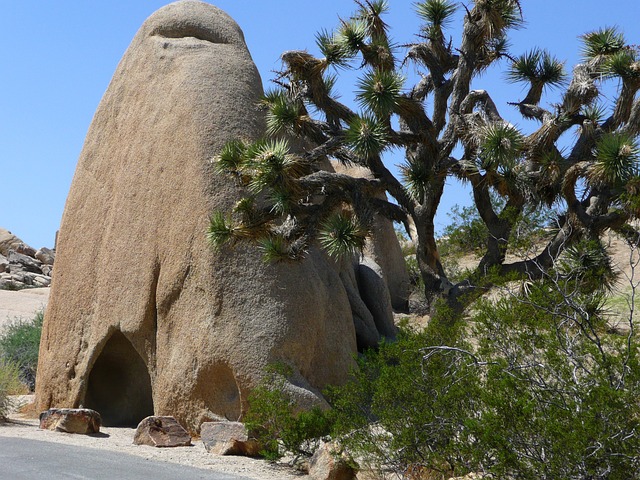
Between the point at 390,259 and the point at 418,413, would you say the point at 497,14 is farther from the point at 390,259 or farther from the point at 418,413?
the point at 390,259

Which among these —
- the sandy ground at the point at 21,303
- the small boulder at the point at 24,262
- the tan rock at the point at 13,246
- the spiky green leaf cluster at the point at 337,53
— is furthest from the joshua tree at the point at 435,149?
the tan rock at the point at 13,246

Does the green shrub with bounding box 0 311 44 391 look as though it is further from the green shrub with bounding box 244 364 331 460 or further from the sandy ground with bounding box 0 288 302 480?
the green shrub with bounding box 244 364 331 460

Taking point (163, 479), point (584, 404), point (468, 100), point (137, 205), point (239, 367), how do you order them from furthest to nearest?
point (137, 205), point (468, 100), point (239, 367), point (163, 479), point (584, 404)

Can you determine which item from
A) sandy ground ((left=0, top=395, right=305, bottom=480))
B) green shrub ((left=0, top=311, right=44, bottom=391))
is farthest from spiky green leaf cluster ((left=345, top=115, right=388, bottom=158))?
green shrub ((left=0, top=311, right=44, bottom=391))

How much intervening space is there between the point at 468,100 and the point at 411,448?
17.9ft

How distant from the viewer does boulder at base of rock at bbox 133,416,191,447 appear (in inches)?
392

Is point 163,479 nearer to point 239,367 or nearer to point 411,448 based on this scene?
point 411,448

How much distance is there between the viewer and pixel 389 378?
8.05 metres

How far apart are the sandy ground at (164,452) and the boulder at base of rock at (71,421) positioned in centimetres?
10

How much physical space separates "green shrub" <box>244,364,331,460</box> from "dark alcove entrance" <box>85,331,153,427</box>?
3881 mm

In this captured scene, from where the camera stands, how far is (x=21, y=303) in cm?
2823

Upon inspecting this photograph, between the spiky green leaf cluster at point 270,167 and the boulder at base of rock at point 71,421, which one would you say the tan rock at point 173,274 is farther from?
the spiky green leaf cluster at point 270,167

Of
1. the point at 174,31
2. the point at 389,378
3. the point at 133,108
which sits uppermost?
the point at 174,31

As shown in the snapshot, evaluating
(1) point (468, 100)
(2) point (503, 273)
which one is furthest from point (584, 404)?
(1) point (468, 100)
